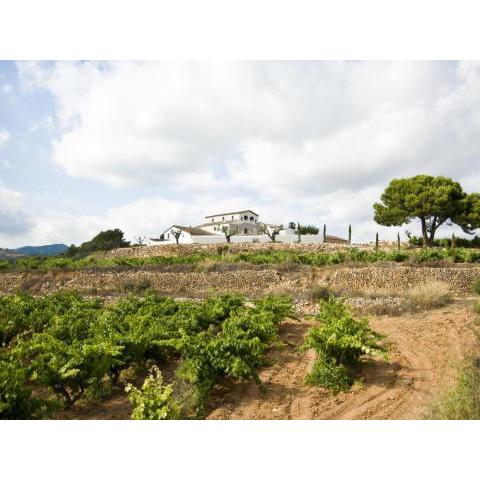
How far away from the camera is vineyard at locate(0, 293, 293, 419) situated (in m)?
4.51

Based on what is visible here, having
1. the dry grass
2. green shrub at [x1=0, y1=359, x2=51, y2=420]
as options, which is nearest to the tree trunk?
the dry grass

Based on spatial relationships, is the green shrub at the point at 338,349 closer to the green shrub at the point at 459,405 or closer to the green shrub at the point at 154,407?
the green shrub at the point at 459,405

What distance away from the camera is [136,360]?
6805 millimetres

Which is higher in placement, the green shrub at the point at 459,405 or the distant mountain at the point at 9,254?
the distant mountain at the point at 9,254

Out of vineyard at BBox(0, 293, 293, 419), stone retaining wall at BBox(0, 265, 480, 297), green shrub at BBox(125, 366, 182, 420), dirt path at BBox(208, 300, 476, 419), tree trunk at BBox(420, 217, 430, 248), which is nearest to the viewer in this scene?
green shrub at BBox(125, 366, 182, 420)

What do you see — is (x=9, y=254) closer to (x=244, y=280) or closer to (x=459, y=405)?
(x=244, y=280)

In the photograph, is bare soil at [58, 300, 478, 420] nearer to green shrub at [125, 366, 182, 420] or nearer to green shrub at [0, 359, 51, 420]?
green shrub at [125, 366, 182, 420]

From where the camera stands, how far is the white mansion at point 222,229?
1479 inches

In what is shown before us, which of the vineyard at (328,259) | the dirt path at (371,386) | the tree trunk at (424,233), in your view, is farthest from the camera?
the tree trunk at (424,233)

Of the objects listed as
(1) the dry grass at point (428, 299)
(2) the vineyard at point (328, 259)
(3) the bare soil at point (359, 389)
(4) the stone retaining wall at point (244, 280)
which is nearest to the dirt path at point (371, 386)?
(3) the bare soil at point (359, 389)

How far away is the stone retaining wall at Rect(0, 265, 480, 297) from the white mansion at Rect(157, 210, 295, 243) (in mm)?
17332

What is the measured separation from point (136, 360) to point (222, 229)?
3905 centimetres

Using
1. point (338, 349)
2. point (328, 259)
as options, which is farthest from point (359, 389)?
point (328, 259)
